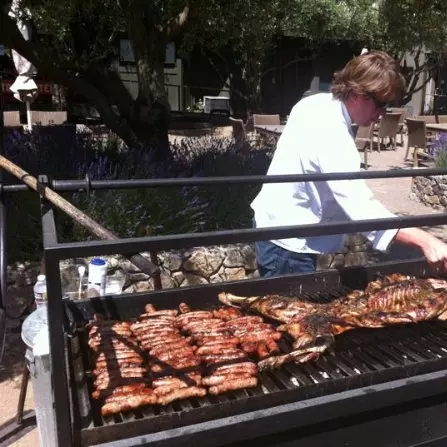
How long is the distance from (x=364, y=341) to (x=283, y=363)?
459 millimetres

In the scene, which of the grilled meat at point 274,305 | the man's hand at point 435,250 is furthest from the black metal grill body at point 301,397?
the man's hand at point 435,250

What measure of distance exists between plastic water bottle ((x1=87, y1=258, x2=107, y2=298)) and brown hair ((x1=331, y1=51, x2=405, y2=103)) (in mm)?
1896

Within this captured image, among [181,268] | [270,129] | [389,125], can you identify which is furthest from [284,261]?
[389,125]

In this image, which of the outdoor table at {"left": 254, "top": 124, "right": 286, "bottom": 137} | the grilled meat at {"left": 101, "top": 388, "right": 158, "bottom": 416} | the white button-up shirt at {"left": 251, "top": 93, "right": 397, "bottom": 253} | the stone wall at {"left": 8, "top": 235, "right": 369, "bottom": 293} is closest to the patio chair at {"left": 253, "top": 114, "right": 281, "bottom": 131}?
the outdoor table at {"left": 254, "top": 124, "right": 286, "bottom": 137}

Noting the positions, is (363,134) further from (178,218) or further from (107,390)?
(107,390)


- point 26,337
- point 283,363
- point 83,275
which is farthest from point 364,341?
point 83,275

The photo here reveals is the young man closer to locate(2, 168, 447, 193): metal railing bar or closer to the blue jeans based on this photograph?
the blue jeans

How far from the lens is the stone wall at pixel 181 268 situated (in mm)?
4707

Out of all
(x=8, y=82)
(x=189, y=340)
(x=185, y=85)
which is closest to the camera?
(x=189, y=340)

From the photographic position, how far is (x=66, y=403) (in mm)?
1679

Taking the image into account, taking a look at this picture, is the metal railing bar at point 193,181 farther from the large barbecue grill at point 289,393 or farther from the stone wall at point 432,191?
the stone wall at point 432,191

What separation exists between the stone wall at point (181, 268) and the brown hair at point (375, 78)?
266 cm

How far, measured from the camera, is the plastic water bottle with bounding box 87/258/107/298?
366 cm

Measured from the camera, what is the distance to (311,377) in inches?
83.6
